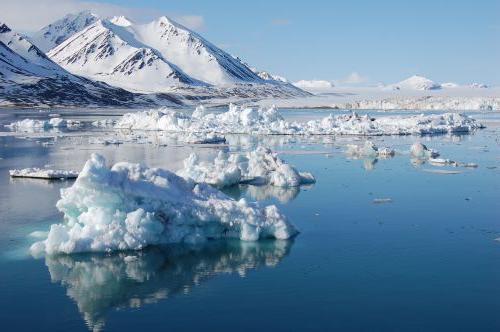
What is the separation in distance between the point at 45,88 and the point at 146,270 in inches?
3762

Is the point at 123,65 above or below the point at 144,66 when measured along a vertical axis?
above

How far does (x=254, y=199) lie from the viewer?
671 inches

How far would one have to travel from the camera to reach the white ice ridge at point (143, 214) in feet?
37.7

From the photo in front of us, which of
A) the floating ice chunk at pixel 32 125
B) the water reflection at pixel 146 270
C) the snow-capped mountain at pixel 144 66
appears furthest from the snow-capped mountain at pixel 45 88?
the water reflection at pixel 146 270

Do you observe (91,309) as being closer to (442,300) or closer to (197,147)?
(442,300)

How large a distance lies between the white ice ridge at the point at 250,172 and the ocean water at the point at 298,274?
44.0 inches

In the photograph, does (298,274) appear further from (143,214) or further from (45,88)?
(45,88)

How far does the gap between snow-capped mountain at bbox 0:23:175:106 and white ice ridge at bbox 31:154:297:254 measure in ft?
260

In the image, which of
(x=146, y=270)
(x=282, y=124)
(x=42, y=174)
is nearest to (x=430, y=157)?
(x=42, y=174)

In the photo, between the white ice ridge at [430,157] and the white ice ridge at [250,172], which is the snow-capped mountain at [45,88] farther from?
the white ice ridge at [250,172]

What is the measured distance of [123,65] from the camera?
581 feet

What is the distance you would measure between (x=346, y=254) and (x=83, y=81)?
382ft

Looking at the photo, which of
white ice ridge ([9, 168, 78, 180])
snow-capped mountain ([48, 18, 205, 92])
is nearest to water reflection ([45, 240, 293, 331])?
white ice ridge ([9, 168, 78, 180])

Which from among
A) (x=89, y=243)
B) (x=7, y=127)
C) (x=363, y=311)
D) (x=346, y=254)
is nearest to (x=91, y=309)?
(x=89, y=243)
